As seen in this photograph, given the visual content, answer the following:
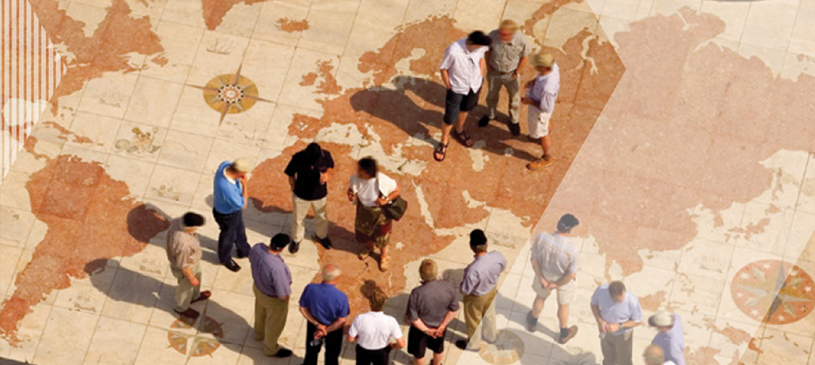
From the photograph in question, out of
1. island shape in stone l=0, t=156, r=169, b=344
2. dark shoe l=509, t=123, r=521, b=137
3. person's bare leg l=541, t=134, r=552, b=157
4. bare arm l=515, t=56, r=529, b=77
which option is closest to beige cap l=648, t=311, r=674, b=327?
person's bare leg l=541, t=134, r=552, b=157

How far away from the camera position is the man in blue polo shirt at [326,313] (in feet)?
46.5

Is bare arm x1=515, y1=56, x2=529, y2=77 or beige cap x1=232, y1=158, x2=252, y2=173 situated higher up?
bare arm x1=515, y1=56, x2=529, y2=77

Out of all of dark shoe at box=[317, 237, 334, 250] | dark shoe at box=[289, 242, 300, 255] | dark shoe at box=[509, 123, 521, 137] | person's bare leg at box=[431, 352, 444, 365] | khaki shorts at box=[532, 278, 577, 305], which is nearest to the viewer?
person's bare leg at box=[431, 352, 444, 365]

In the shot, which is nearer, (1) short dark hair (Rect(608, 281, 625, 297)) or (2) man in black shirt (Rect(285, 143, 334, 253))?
(1) short dark hair (Rect(608, 281, 625, 297))

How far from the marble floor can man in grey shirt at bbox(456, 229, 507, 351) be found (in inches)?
18.4

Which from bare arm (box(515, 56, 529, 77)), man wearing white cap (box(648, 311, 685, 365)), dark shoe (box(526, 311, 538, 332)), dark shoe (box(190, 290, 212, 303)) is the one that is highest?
bare arm (box(515, 56, 529, 77))

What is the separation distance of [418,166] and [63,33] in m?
5.78

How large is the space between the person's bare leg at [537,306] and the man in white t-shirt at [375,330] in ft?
7.17

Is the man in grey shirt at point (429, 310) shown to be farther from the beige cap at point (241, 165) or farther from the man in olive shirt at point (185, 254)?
the man in olive shirt at point (185, 254)

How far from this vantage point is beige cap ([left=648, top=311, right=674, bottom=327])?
1449 centimetres

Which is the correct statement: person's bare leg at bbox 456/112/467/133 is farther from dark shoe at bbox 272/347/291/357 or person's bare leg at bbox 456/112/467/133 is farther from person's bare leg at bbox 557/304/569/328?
dark shoe at bbox 272/347/291/357

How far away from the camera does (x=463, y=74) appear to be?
16406 millimetres

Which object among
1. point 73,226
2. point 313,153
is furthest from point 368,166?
point 73,226

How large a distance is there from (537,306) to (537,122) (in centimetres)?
256
